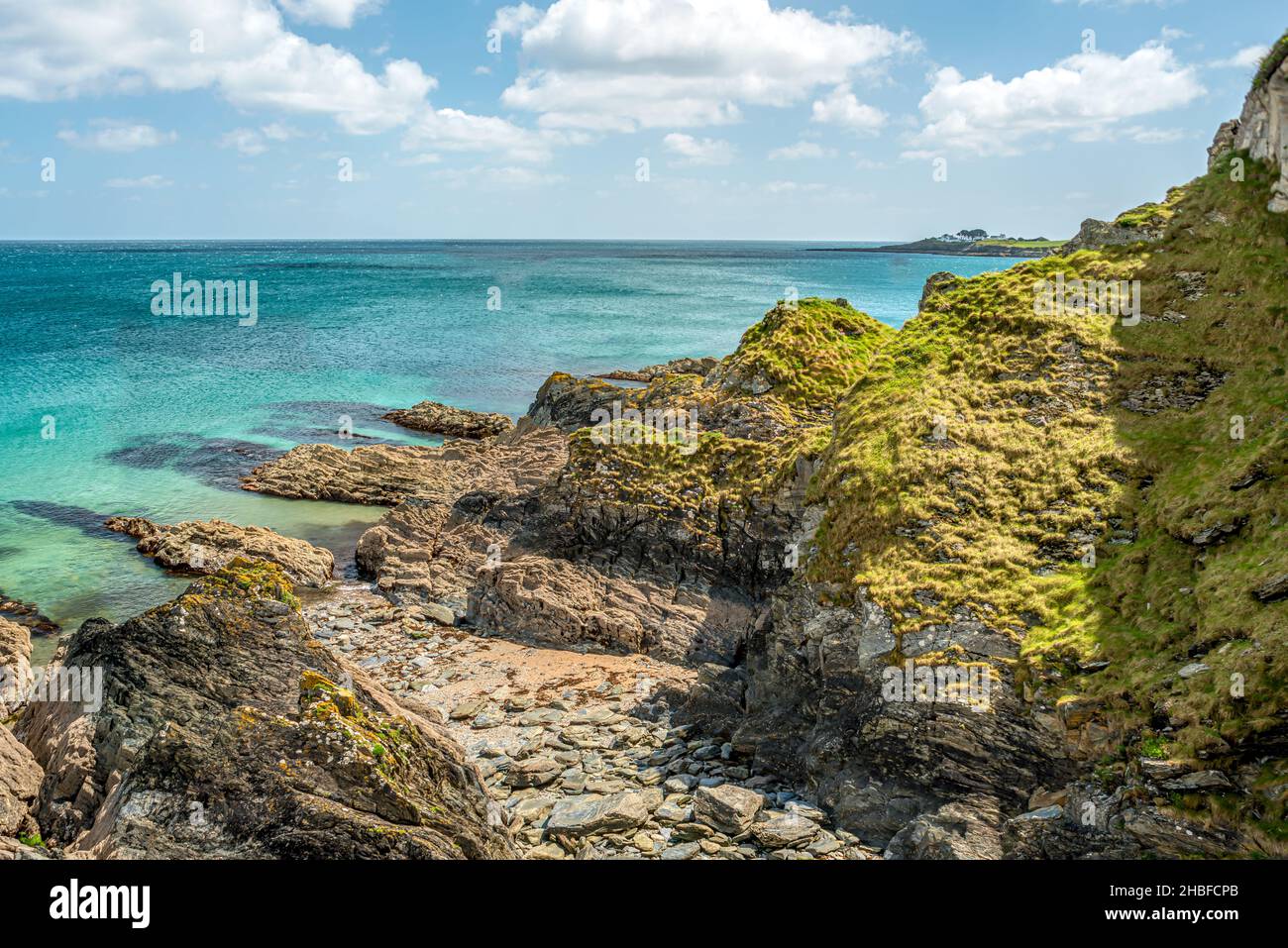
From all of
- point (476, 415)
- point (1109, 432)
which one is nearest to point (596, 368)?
point (476, 415)

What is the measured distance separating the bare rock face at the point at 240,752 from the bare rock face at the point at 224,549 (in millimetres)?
15149

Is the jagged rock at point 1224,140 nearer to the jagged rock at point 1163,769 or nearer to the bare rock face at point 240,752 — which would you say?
the jagged rock at point 1163,769

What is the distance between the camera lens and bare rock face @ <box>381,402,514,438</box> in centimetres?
5072

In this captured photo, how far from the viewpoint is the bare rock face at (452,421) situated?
50719 millimetres

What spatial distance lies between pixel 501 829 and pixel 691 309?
108740 mm

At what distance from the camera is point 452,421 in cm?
5131

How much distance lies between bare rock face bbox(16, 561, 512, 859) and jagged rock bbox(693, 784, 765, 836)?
373 cm

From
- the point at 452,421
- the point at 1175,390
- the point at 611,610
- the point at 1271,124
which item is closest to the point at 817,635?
the point at 611,610

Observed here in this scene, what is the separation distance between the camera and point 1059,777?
13156mm

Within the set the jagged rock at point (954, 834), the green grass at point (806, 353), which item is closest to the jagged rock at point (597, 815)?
the jagged rock at point (954, 834)

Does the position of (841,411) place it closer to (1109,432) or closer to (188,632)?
(1109,432)

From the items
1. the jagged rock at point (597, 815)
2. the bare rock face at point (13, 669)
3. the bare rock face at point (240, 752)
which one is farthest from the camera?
the bare rock face at point (13, 669)

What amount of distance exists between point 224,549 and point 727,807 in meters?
23.3

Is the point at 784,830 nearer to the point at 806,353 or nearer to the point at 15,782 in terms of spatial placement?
the point at 15,782
